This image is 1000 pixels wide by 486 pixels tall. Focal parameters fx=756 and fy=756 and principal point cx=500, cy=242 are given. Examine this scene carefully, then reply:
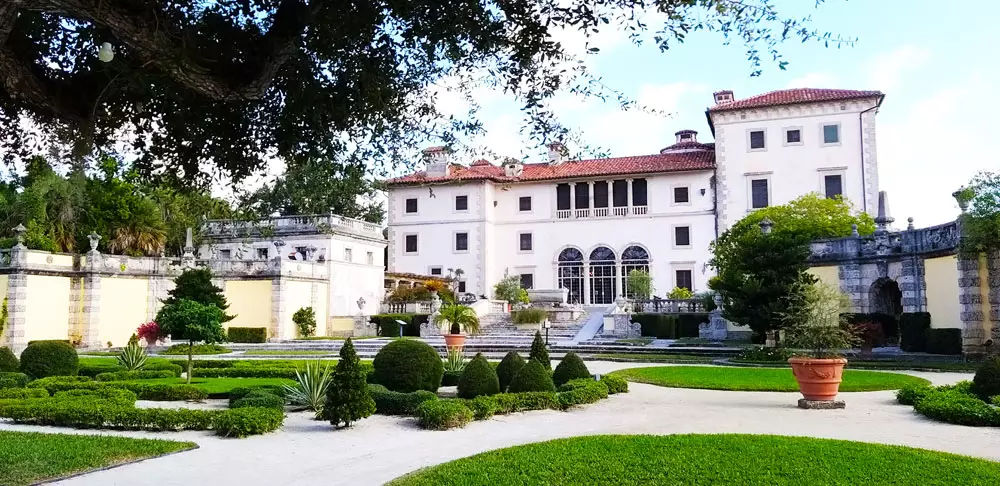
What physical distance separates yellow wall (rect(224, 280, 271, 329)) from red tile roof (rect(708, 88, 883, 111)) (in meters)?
25.9

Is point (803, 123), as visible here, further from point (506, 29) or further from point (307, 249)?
point (506, 29)

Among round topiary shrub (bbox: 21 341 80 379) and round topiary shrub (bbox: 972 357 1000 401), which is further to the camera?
round topiary shrub (bbox: 21 341 80 379)

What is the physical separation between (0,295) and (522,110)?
1131 inches

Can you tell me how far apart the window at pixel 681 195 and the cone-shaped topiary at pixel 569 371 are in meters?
31.9

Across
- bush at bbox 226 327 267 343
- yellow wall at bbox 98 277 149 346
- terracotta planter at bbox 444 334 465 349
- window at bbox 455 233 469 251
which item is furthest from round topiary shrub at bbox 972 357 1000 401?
window at bbox 455 233 469 251

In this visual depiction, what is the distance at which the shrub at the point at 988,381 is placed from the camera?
11.6 meters

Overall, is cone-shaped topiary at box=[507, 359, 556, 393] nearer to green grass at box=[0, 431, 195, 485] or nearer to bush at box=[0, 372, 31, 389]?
green grass at box=[0, 431, 195, 485]

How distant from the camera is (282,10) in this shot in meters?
A: 5.54

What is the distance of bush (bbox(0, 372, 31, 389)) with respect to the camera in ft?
46.7

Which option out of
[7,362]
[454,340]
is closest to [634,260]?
[454,340]

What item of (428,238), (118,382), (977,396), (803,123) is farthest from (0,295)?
(803,123)

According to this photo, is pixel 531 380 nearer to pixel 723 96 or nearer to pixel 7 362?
→ pixel 7 362

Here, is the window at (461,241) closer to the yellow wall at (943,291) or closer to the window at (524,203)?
the window at (524,203)

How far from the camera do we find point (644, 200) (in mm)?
45719
